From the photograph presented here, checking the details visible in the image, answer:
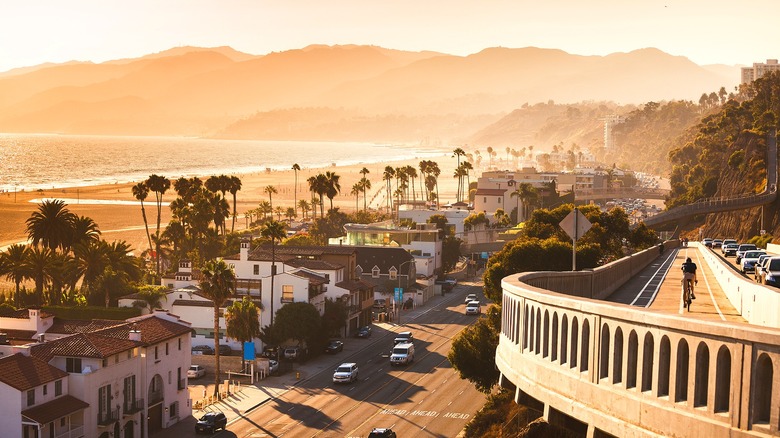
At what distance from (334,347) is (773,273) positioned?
51090mm

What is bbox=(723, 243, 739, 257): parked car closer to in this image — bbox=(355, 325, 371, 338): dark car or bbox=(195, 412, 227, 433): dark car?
bbox=(355, 325, 371, 338): dark car

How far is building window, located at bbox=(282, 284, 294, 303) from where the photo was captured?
8788cm

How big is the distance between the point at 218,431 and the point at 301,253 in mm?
48162

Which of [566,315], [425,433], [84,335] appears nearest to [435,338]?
[425,433]

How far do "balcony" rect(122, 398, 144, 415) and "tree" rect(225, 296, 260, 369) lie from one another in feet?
61.4

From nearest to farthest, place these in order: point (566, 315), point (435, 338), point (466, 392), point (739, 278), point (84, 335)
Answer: point (566, 315), point (739, 278), point (84, 335), point (466, 392), point (435, 338)

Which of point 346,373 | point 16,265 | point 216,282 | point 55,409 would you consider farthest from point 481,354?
point 16,265

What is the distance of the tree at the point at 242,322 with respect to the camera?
261 ft

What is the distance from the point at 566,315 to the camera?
1952cm

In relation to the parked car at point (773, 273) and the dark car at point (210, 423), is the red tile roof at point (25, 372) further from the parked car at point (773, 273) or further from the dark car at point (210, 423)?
the parked car at point (773, 273)

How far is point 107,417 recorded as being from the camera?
56906 millimetres

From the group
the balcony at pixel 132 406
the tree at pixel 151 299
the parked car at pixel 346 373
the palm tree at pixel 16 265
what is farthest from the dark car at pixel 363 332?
the balcony at pixel 132 406

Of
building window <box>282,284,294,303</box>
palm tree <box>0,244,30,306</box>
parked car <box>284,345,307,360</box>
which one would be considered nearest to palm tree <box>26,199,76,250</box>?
palm tree <box>0,244,30,306</box>

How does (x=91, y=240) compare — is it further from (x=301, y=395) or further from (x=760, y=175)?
(x=760, y=175)
